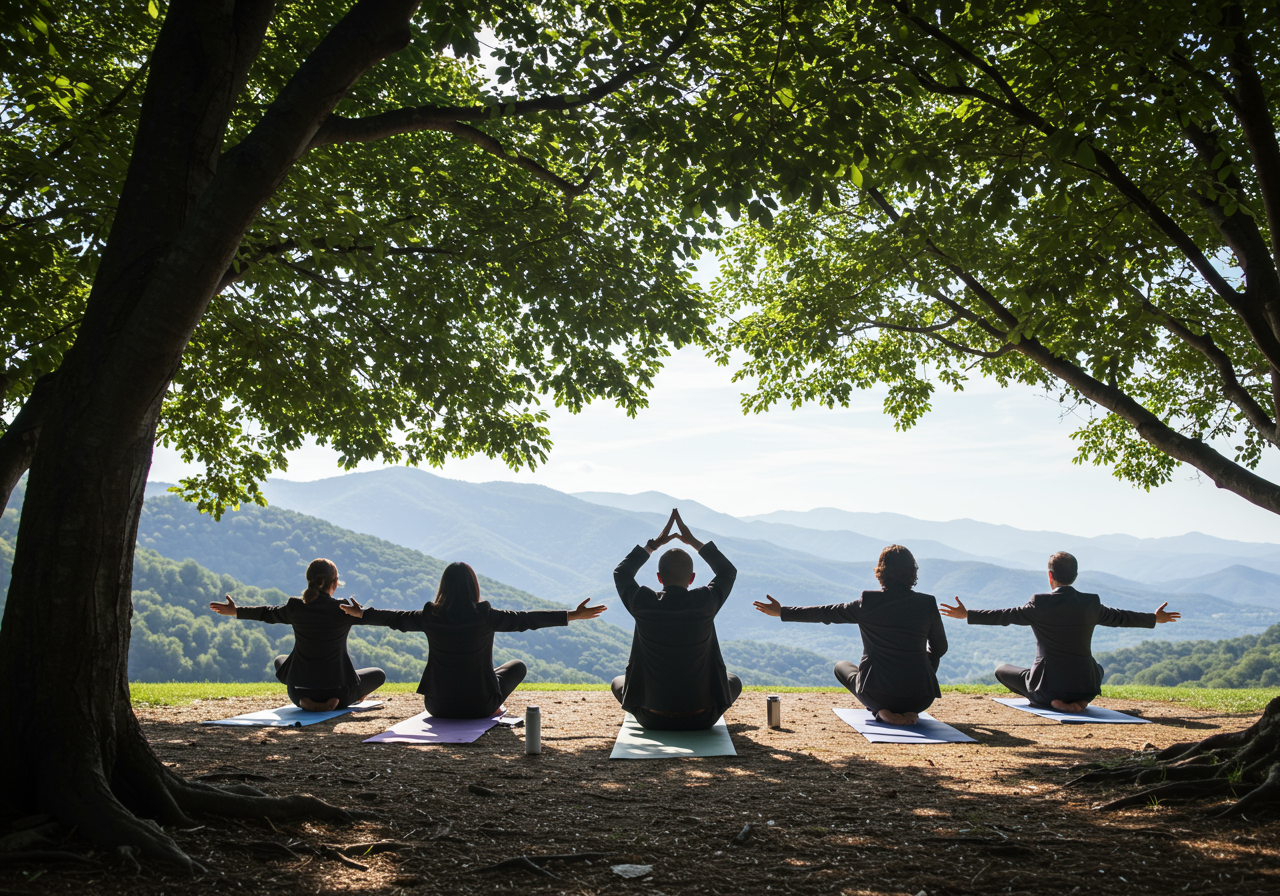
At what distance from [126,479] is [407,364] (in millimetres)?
6333

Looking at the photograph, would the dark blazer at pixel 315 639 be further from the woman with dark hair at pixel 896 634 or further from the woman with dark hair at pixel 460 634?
the woman with dark hair at pixel 896 634

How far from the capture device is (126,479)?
3764 mm

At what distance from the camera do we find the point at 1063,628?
8.48 meters

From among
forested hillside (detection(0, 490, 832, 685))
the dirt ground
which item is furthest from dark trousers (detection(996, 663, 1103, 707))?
forested hillside (detection(0, 490, 832, 685))

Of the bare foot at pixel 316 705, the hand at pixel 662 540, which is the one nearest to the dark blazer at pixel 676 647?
the hand at pixel 662 540

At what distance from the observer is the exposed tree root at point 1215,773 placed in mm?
3916

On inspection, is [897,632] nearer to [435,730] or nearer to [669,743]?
[669,743]

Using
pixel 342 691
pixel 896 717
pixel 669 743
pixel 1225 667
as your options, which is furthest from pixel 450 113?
pixel 1225 667

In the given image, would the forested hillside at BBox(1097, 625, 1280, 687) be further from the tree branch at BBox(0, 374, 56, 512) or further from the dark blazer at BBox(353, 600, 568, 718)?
the tree branch at BBox(0, 374, 56, 512)

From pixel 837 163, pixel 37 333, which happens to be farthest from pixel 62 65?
pixel 837 163

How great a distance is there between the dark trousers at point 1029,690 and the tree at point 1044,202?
3276 mm

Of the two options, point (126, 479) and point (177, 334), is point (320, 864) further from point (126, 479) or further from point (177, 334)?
point (177, 334)

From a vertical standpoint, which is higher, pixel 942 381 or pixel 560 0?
pixel 560 0

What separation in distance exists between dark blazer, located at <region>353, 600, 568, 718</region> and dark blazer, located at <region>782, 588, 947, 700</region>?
286cm
